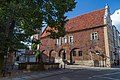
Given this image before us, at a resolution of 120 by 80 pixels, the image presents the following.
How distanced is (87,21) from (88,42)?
5331 millimetres

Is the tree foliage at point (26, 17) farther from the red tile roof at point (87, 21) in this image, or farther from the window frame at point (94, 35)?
the red tile roof at point (87, 21)

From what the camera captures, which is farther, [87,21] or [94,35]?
[87,21]

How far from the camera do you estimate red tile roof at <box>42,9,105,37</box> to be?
115ft

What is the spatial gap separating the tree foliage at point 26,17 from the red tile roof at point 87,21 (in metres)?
16.4

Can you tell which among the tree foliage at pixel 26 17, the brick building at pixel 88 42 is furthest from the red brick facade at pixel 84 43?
the tree foliage at pixel 26 17

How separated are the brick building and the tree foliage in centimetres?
1509

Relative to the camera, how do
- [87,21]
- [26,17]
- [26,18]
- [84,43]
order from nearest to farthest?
[26,17] < [26,18] < [84,43] < [87,21]

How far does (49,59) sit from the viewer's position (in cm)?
4406

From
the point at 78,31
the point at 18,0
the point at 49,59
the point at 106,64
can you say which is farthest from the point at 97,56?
the point at 18,0

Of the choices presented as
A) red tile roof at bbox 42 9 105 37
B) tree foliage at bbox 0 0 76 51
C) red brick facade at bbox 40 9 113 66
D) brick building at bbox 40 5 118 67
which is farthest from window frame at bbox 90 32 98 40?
tree foliage at bbox 0 0 76 51

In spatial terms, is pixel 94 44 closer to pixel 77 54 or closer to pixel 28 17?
pixel 77 54

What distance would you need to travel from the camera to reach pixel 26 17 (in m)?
15.8

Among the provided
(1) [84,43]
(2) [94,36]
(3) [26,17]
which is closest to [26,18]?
(3) [26,17]

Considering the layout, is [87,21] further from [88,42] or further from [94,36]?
[88,42]
